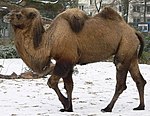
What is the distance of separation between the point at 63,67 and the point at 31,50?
0.55 m

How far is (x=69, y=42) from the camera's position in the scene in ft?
23.2

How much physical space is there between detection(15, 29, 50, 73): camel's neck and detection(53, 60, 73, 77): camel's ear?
0.21 m

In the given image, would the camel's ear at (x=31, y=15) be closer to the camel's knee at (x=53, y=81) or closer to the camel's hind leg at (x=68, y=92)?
the camel's knee at (x=53, y=81)

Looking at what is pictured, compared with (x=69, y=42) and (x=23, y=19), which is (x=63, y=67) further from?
(x=23, y=19)

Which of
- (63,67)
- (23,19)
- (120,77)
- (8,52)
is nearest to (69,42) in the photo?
(63,67)

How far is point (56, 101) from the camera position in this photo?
345 inches

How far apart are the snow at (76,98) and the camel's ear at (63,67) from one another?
620 millimetres

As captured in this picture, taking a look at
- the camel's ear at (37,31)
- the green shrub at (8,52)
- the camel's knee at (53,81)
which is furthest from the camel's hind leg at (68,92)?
the green shrub at (8,52)

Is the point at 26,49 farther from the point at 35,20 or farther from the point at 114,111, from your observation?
the point at 114,111

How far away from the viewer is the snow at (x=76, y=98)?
7.41 meters

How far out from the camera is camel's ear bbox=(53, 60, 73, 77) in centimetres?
703

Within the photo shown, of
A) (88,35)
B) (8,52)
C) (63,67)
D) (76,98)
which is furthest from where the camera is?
(8,52)

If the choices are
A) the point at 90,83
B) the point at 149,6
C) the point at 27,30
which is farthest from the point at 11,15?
the point at 149,6

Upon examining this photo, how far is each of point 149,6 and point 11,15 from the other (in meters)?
65.6
